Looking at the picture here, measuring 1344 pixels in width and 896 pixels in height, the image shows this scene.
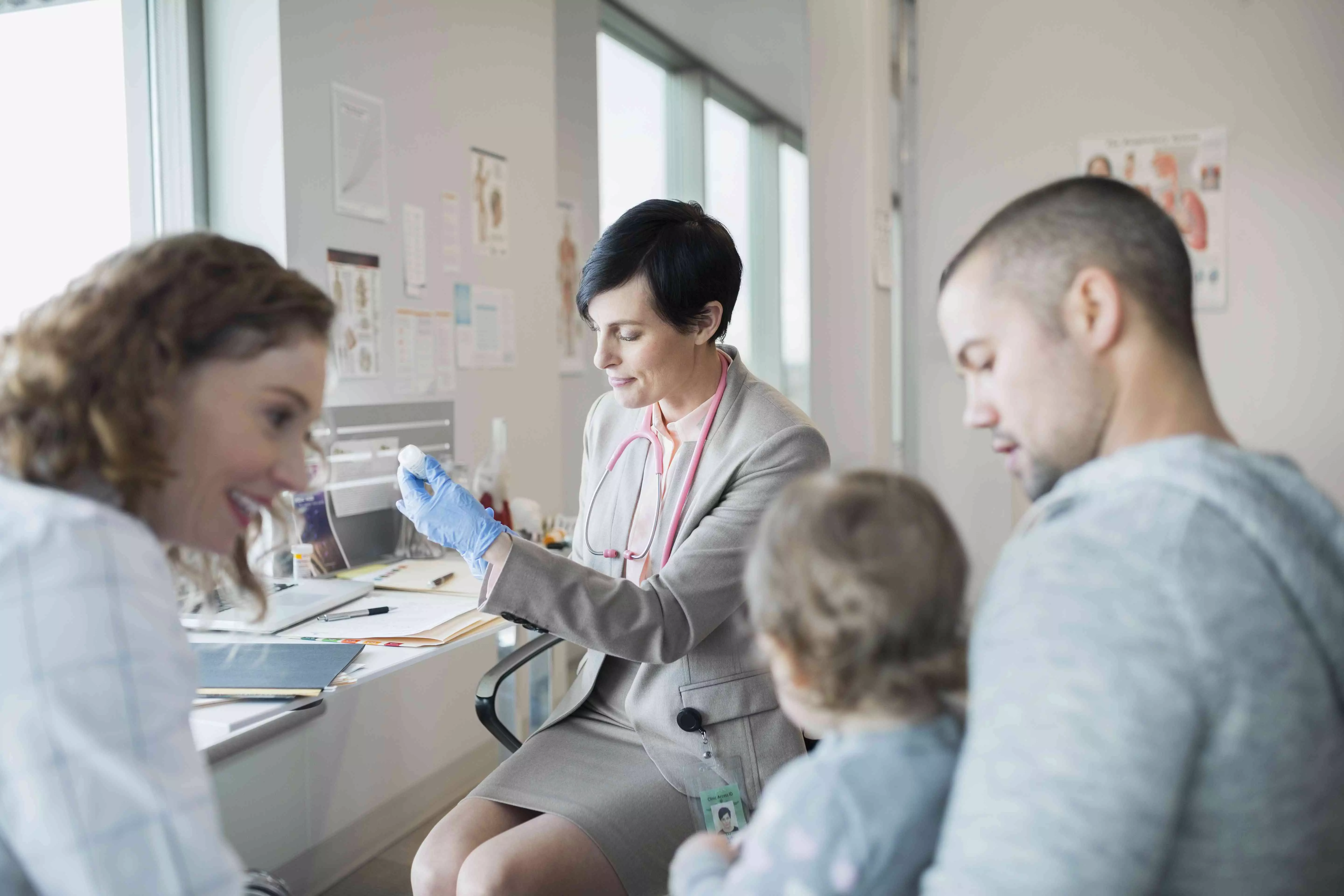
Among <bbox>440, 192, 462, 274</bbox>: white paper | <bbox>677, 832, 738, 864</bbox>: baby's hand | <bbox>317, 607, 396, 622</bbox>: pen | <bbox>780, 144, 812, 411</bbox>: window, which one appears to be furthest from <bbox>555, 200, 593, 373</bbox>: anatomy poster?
<bbox>780, 144, 812, 411</bbox>: window

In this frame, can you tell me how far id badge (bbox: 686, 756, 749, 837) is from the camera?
1.54 metres

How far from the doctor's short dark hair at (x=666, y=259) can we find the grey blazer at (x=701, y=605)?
177mm

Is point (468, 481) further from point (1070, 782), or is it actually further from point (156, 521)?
point (1070, 782)

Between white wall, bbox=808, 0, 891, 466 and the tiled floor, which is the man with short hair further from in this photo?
white wall, bbox=808, 0, 891, 466

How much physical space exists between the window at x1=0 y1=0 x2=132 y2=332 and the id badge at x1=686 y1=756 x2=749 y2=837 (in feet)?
5.06

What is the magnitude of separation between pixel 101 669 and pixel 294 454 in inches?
11.4

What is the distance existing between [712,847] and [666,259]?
1.06m

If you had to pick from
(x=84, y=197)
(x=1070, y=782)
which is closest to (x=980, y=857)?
(x=1070, y=782)

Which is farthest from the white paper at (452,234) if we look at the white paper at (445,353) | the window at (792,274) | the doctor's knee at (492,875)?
→ the window at (792,274)

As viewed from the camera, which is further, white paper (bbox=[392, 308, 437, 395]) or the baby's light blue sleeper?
white paper (bbox=[392, 308, 437, 395])

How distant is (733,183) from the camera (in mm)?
6625

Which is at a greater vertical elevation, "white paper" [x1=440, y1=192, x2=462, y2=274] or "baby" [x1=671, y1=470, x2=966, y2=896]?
"white paper" [x1=440, y1=192, x2=462, y2=274]

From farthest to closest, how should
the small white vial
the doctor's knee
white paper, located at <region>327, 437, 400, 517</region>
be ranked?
white paper, located at <region>327, 437, 400, 517</region>, the small white vial, the doctor's knee

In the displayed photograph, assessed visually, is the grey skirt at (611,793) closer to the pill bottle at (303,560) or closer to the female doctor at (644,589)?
the female doctor at (644,589)
